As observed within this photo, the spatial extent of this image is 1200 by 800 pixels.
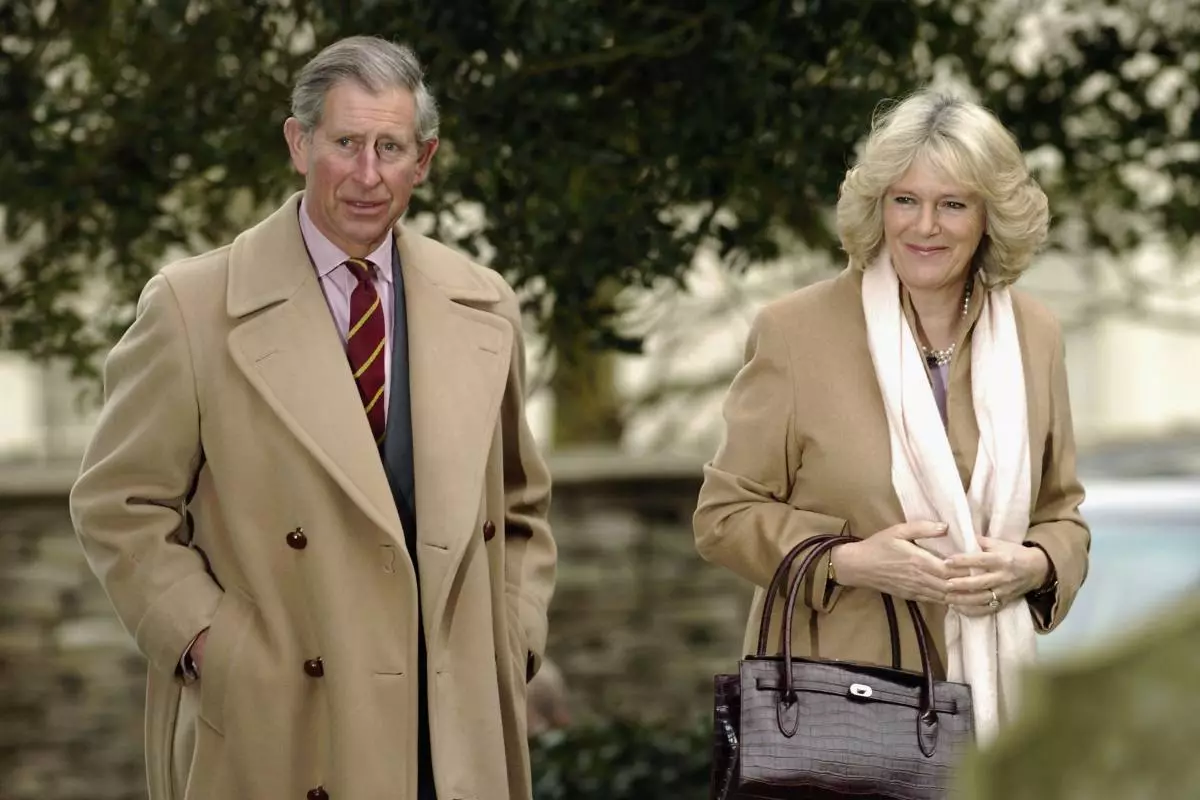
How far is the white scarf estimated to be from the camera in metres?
3.17

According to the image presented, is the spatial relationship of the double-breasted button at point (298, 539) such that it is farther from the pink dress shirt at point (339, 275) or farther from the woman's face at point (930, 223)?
the woman's face at point (930, 223)

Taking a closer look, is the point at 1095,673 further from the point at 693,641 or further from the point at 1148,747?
the point at 693,641

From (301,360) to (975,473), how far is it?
3.69 ft

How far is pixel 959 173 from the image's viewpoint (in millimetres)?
3180

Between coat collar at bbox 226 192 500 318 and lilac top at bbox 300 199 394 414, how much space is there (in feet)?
0.07

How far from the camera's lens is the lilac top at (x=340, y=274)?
3.13 metres

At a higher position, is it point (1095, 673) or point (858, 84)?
point (858, 84)

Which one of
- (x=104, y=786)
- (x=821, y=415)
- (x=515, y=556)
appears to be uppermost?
(x=821, y=415)

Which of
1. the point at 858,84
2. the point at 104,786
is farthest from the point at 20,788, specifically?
the point at 858,84

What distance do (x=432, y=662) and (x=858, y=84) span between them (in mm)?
2203

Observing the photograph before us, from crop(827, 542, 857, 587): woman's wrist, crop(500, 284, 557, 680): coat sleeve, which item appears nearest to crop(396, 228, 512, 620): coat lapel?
crop(500, 284, 557, 680): coat sleeve

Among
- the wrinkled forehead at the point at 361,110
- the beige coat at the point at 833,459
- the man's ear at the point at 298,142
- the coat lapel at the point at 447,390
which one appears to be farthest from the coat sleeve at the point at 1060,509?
the man's ear at the point at 298,142

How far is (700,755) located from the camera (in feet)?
21.1

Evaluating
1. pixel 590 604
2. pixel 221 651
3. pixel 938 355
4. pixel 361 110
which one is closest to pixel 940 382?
pixel 938 355
